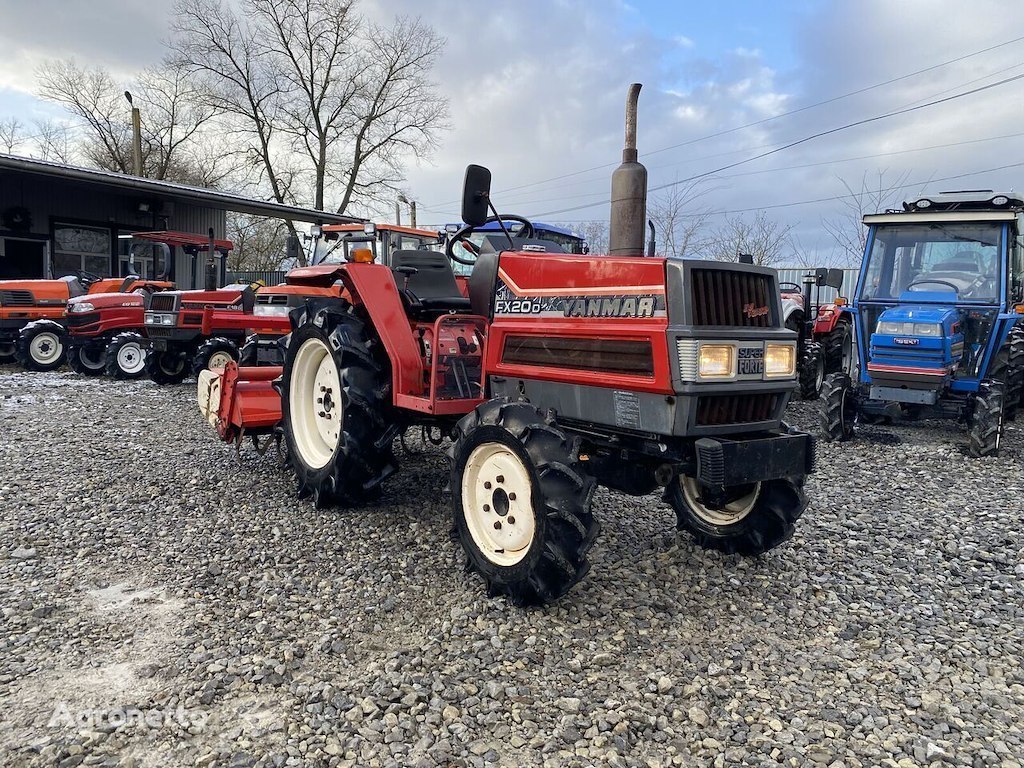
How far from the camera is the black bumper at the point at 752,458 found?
2719 mm

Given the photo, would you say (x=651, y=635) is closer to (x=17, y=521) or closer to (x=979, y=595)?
(x=979, y=595)

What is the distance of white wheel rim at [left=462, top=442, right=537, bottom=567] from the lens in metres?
2.94

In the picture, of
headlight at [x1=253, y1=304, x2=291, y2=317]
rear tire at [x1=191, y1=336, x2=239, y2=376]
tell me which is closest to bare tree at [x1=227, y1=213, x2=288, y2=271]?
rear tire at [x1=191, y1=336, x2=239, y2=376]

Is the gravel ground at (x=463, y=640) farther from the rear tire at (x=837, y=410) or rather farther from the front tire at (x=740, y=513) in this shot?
the rear tire at (x=837, y=410)

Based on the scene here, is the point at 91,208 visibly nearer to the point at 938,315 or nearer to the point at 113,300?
the point at 113,300

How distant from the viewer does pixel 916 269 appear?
7.10m

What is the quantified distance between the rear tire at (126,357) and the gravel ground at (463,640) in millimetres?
6282

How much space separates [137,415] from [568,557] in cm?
610

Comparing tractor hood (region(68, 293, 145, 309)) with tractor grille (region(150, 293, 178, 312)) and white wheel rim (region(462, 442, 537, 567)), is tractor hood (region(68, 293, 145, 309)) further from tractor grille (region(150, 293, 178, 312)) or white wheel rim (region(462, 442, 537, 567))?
white wheel rim (region(462, 442, 537, 567))

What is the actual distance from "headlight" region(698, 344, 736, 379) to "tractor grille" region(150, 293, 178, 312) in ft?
30.0

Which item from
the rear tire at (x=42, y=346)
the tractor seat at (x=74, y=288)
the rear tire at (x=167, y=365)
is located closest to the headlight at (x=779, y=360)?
the rear tire at (x=167, y=365)

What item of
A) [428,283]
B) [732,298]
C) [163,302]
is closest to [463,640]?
[732,298]

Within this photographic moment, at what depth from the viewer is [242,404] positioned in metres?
4.85

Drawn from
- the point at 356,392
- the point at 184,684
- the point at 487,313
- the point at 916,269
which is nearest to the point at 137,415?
the point at 356,392
